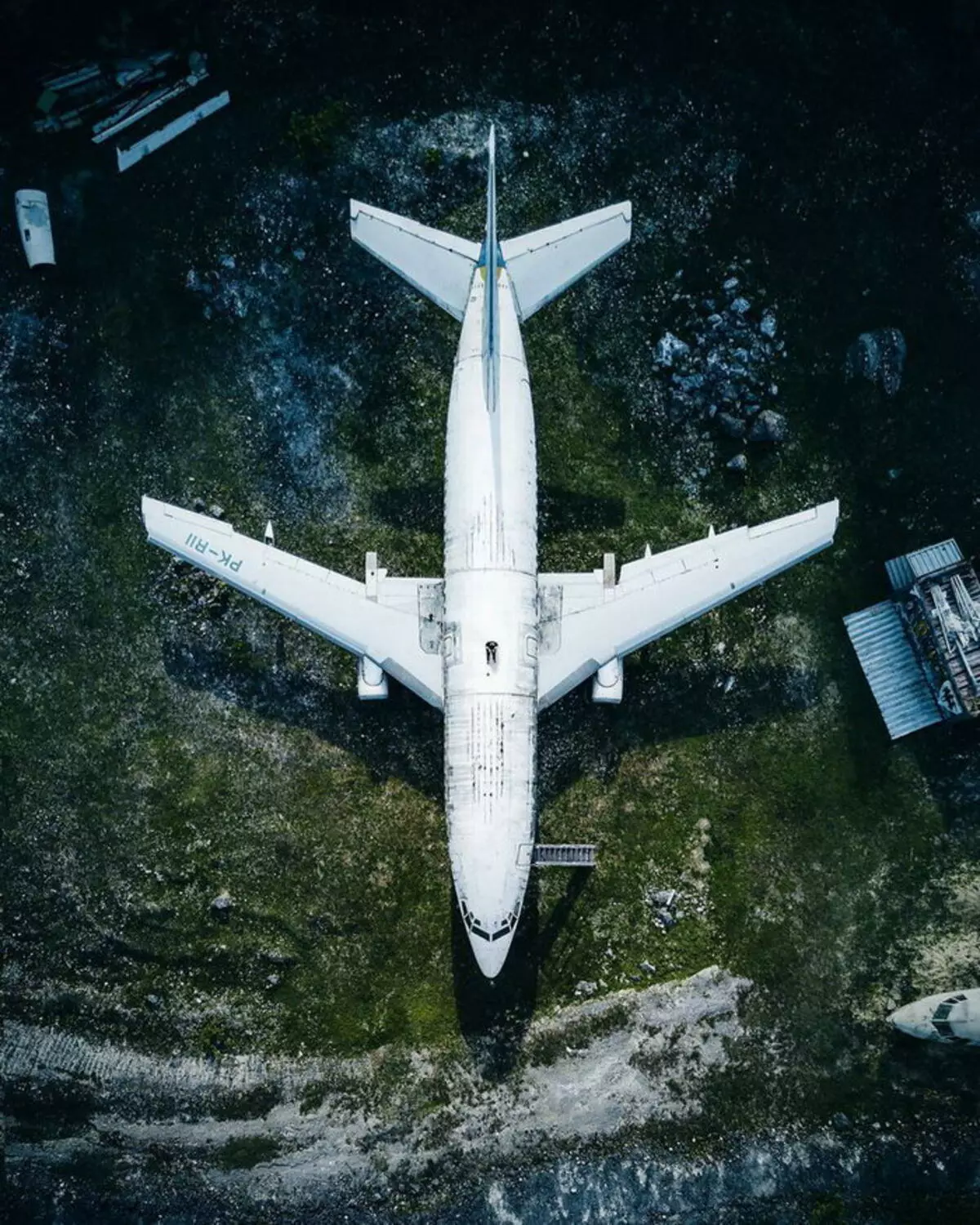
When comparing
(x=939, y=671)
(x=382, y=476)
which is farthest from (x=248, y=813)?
(x=939, y=671)

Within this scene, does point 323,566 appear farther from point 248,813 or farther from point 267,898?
point 267,898

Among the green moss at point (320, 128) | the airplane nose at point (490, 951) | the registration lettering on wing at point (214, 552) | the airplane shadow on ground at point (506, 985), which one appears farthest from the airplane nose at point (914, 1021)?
the green moss at point (320, 128)

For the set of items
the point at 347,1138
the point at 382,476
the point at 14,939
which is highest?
the point at 382,476

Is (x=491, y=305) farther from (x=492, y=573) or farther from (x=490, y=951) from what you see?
(x=490, y=951)

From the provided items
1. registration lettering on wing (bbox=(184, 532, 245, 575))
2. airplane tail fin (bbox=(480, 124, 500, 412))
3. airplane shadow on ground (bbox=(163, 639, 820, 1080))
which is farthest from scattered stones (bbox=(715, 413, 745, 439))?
registration lettering on wing (bbox=(184, 532, 245, 575))

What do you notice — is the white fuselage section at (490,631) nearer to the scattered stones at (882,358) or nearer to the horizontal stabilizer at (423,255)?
the horizontal stabilizer at (423,255)

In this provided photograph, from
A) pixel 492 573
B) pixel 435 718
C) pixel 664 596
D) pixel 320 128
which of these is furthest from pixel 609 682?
pixel 320 128

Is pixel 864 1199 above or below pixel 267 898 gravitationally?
below
